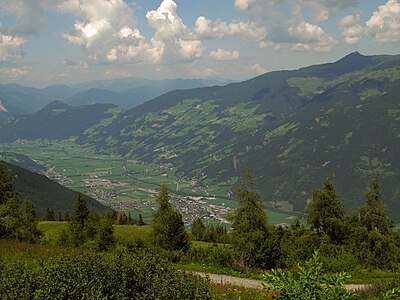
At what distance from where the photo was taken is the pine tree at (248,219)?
36456mm

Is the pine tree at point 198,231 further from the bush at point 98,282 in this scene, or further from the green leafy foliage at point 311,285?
the green leafy foliage at point 311,285

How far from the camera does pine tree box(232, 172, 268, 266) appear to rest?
3646cm

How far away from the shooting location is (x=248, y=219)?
39031 millimetres

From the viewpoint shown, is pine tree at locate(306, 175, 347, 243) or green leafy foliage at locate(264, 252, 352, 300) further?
pine tree at locate(306, 175, 347, 243)

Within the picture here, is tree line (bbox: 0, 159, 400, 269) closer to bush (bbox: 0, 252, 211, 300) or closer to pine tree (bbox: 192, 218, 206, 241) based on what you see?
bush (bbox: 0, 252, 211, 300)

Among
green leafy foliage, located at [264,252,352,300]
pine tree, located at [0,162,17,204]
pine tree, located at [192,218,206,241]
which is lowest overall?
pine tree, located at [192,218,206,241]

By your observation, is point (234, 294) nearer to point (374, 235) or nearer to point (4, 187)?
point (374, 235)

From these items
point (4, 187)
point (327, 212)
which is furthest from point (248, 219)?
point (4, 187)

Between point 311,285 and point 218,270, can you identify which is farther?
point 218,270

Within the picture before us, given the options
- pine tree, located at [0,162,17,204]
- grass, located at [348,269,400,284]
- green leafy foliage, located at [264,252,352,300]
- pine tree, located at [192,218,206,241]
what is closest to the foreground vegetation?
green leafy foliage, located at [264,252,352,300]

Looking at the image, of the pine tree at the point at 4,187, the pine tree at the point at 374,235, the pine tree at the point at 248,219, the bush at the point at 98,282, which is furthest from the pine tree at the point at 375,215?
the pine tree at the point at 4,187

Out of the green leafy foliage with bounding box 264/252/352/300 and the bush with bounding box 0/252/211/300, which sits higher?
the green leafy foliage with bounding box 264/252/352/300

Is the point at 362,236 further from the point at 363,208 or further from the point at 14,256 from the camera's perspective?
the point at 14,256

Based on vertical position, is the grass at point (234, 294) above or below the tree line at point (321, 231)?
above
